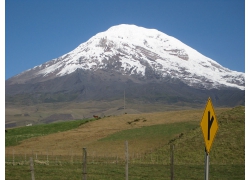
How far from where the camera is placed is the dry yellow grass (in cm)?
5119

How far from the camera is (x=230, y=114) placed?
46.7 metres

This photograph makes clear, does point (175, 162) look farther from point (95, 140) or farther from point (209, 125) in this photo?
point (95, 140)

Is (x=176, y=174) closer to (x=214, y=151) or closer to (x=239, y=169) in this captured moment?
(x=239, y=169)

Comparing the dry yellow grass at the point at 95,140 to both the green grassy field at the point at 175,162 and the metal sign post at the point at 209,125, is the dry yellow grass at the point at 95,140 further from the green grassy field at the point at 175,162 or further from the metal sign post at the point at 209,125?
the metal sign post at the point at 209,125

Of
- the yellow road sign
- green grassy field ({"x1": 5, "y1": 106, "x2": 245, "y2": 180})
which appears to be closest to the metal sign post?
the yellow road sign

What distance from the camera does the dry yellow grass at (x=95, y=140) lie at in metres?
51.2

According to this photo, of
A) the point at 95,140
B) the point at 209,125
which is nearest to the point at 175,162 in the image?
the point at 209,125

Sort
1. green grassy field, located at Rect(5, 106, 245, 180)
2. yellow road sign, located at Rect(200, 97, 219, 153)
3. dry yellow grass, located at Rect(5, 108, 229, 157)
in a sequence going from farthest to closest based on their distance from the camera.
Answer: dry yellow grass, located at Rect(5, 108, 229, 157) < green grassy field, located at Rect(5, 106, 245, 180) < yellow road sign, located at Rect(200, 97, 219, 153)

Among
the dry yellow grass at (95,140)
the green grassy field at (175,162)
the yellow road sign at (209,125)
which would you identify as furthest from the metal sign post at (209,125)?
the dry yellow grass at (95,140)

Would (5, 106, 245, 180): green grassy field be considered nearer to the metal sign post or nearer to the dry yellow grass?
the dry yellow grass

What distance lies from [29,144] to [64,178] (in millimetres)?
42248

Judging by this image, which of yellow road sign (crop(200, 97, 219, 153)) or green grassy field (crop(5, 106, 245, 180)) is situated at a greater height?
yellow road sign (crop(200, 97, 219, 153))

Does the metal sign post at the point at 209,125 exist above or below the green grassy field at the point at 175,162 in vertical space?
above
